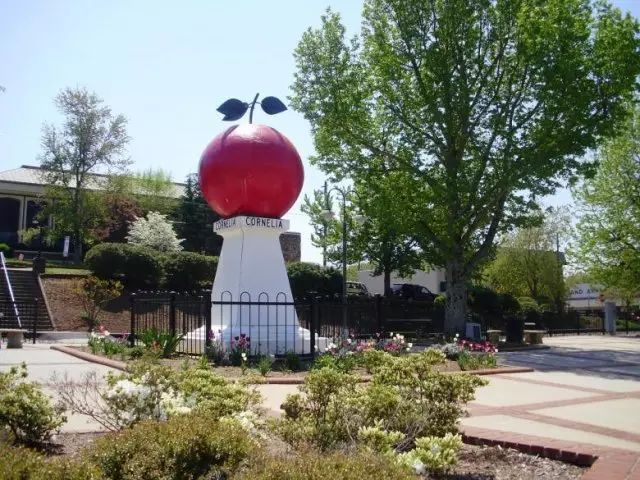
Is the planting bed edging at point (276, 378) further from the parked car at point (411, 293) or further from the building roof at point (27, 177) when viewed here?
the building roof at point (27, 177)

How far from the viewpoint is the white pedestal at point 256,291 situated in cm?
1314

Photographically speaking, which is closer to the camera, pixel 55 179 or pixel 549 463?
pixel 549 463

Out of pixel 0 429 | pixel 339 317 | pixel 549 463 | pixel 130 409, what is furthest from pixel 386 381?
pixel 339 317

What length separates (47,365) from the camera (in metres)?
11.9

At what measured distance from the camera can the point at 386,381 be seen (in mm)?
5812

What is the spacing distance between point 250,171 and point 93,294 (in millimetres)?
11559

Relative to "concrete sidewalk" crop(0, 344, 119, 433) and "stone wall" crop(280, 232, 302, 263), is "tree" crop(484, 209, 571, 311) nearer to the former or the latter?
"stone wall" crop(280, 232, 302, 263)

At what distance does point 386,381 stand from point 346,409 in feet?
2.81

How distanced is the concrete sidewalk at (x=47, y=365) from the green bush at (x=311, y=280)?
1297 cm

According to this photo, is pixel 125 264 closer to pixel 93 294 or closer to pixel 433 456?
pixel 93 294

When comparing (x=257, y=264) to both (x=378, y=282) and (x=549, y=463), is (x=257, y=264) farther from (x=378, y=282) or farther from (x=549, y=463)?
(x=378, y=282)

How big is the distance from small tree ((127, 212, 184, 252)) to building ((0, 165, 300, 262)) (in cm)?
611

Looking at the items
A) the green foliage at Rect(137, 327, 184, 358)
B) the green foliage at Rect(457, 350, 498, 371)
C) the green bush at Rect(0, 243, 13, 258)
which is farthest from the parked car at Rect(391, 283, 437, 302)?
the green foliage at Rect(137, 327, 184, 358)

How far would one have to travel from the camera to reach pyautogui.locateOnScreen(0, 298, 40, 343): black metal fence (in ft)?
70.0
